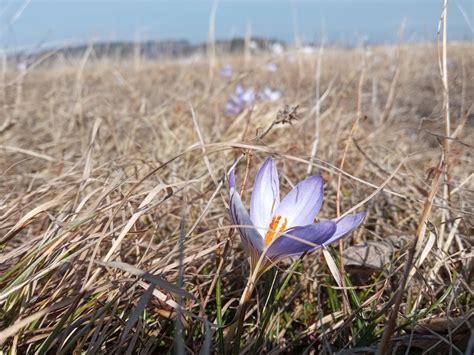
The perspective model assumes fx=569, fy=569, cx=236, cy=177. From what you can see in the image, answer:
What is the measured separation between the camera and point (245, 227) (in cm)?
79

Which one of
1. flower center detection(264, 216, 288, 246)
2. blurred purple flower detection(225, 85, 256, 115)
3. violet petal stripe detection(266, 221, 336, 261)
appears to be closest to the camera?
violet petal stripe detection(266, 221, 336, 261)

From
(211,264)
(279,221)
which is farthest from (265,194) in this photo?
(211,264)

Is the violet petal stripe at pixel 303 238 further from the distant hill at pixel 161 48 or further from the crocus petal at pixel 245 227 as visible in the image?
the distant hill at pixel 161 48

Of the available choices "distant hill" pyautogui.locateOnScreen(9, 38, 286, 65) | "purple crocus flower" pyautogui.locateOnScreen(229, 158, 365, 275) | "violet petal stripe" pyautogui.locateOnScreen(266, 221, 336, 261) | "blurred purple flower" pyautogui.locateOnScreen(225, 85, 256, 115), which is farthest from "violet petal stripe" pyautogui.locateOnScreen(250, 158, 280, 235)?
"distant hill" pyautogui.locateOnScreen(9, 38, 286, 65)

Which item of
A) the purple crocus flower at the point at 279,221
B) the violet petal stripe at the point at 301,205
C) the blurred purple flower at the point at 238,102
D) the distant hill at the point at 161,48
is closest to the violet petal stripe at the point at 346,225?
the purple crocus flower at the point at 279,221

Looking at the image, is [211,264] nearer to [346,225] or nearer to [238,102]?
[346,225]

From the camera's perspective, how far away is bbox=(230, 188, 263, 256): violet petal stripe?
776 millimetres

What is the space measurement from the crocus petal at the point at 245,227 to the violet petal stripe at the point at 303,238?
0.07 feet

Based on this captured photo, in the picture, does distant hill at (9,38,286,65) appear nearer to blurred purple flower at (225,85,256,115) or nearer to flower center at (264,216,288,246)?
blurred purple flower at (225,85,256,115)

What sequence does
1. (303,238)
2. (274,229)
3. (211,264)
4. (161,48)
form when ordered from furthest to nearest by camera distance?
1. (161,48)
2. (211,264)
3. (274,229)
4. (303,238)

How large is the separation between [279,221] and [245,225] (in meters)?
0.16

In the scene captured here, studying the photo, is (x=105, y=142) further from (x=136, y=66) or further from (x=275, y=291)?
(x=136, y=66)

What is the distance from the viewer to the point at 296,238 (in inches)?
29.5

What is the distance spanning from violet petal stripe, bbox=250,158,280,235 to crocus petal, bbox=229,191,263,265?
0.07m
